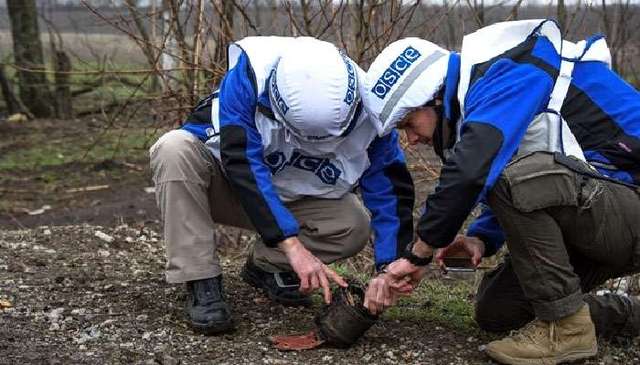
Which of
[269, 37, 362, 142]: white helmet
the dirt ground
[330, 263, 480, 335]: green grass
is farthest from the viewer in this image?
[330, 263, 480, 335]: green grass

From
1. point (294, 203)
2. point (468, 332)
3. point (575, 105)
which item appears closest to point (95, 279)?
point (294, 203)

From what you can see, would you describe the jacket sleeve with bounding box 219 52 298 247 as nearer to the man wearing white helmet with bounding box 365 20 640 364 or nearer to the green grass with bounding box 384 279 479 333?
the man wearing white helmet with bounding box 365 20 640 364

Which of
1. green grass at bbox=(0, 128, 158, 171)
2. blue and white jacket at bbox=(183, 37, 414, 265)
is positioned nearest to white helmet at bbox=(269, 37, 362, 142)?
blue and white jacket at bbox=(183, 37, 414, 265)

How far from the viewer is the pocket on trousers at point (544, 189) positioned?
2.83 metres

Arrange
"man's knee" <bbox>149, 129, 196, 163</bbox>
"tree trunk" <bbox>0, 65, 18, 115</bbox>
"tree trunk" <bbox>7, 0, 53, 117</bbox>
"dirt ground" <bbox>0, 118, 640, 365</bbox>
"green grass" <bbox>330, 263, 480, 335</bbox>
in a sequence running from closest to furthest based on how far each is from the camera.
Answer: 1. "dirt ground" <bbox>0, 118, 640, 365</bbox>
2. "man's knee" <bbox>149, 129, 196, 163</bbox>
3. "green grass" <bbox>330, 263, 480, 335</bbox>
4. "tree trunk" <bbox>0, 65, 18, 115</bbox>
5. "tree trunk" <bbox>7, 0, 53, 117</bbox>

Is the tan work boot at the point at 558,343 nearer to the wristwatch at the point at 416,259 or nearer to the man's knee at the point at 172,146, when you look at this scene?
the wristwatch at the point at 416,259

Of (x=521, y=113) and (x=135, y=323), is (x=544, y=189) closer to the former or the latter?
(x=521, y=113)

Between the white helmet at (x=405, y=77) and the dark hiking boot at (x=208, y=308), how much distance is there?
1.00 m

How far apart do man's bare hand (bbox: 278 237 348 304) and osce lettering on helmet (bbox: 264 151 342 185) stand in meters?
0.43

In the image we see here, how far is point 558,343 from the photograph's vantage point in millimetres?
3039

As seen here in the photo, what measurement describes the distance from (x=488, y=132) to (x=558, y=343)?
84 centimetres

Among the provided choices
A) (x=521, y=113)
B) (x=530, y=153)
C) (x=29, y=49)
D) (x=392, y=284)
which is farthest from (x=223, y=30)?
(x=29, y=49)

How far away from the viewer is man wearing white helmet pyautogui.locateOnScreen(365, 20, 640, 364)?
9.00 ft

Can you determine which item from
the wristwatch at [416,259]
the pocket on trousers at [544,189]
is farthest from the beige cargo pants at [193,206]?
the pocket on trousers at [544,189]
